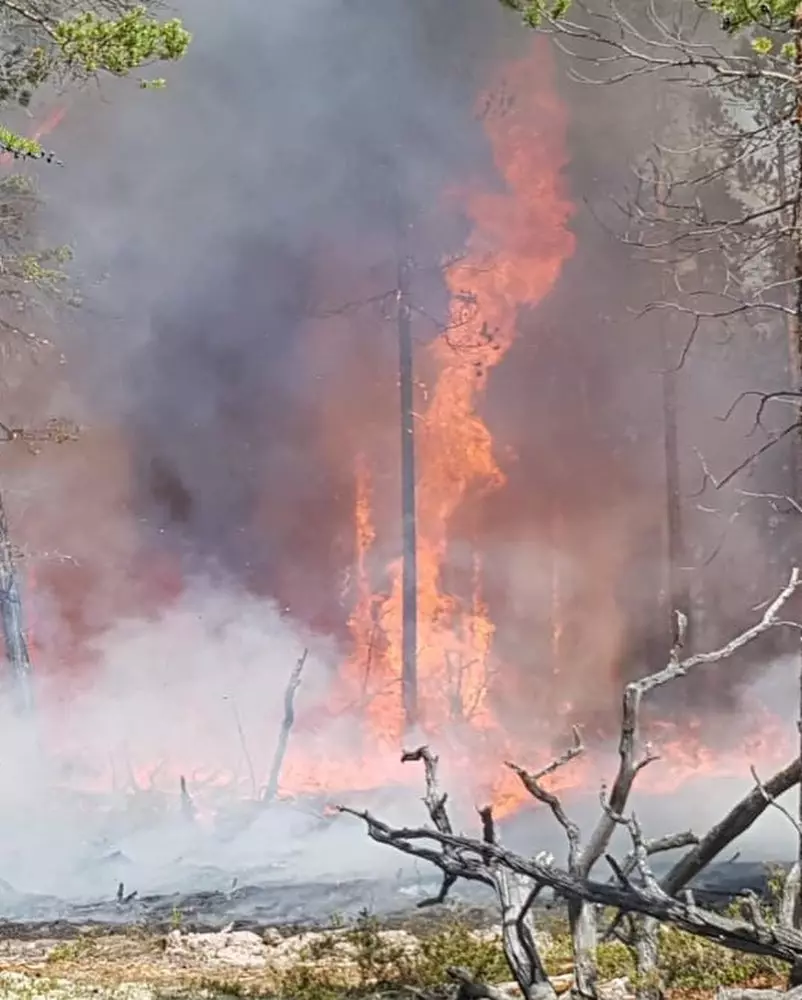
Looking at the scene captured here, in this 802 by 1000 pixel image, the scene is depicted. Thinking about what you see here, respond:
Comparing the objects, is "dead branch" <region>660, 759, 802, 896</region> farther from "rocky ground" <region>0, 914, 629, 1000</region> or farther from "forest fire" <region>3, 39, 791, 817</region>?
"forest fire" <region>3, 39, 791, 817</region>

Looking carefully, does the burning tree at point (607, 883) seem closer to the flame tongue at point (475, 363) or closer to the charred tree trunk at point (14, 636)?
the charred tree trunk at point (14, 636)

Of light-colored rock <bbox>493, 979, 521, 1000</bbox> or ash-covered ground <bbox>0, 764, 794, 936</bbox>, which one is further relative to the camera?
ash-covered ground <bbox>0, 764, 794, 936</bbox>

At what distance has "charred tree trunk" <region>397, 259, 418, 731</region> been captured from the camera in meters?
14.0

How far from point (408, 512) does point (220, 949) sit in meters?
8.67

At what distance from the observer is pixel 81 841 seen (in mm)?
10391

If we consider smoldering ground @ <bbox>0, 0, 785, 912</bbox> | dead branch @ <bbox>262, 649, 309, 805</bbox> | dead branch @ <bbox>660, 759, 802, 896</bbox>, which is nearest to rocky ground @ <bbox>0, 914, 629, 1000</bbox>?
dead branch @ <bbox>660, 759, 802, 896</bbox>

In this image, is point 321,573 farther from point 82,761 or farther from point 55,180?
point 55,180

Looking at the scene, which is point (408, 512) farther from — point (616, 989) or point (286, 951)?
point (616, 989)

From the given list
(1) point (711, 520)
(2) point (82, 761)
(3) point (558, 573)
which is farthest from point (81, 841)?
(1) point (711, 520)

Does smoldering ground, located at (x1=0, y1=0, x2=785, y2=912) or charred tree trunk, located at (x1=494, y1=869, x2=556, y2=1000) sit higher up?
smoldering ground, located at (x1=0, y1=0, x2=785, y2=912)

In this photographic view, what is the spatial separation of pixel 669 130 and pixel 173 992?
14062 millimetres

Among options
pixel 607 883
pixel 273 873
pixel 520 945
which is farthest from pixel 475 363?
pixel 520 945

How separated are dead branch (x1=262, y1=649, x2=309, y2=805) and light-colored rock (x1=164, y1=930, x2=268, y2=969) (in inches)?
201

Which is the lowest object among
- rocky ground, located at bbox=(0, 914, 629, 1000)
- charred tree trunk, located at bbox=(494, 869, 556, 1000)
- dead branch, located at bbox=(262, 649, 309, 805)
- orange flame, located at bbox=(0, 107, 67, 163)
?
rocky ground, located at bbox=(0, 914, 629, 1000)
